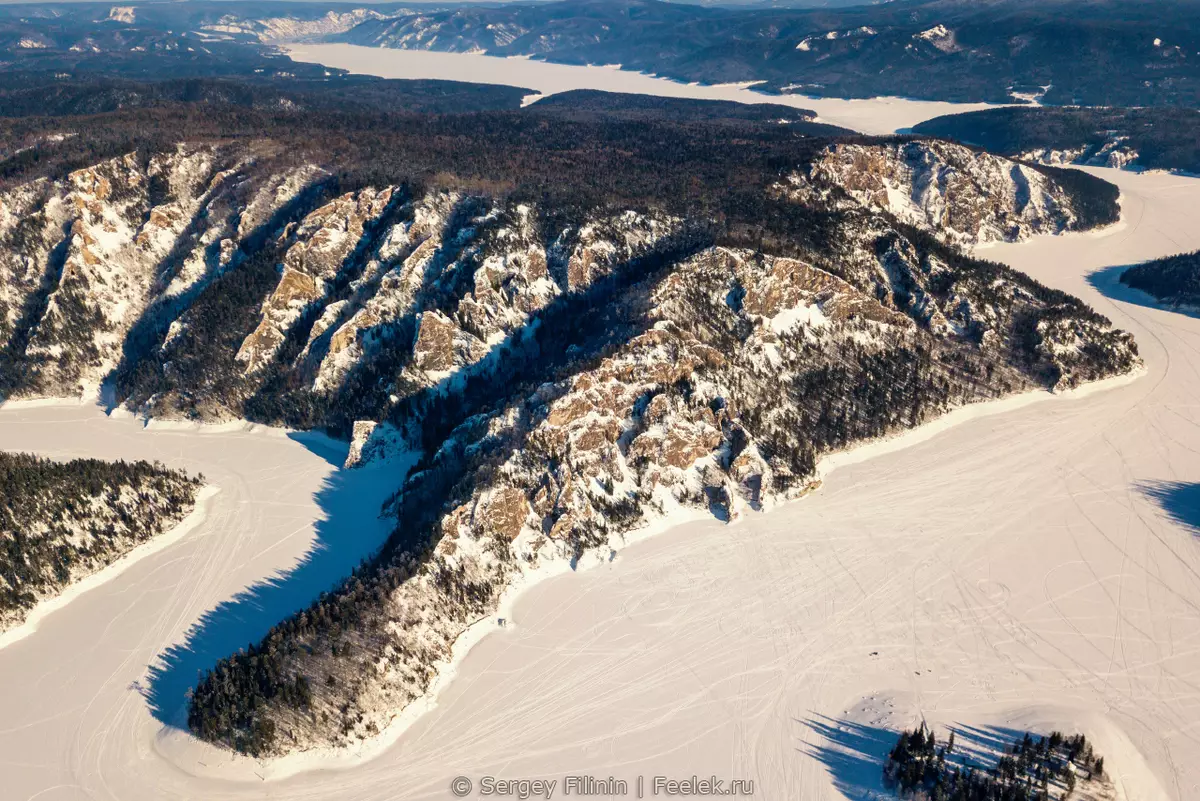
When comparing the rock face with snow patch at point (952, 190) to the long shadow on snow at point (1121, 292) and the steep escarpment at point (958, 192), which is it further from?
the long shadow on snow at point (1121, 292)

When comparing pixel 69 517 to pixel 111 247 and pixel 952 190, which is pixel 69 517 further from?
pixel 952 190

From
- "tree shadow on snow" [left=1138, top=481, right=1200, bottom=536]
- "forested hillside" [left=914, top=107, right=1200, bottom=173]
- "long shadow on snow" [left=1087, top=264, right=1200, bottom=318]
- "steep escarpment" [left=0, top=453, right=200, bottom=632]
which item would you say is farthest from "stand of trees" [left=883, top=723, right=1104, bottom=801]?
"forested hillside" [left=914, top=107, right=1200, bottom=173]

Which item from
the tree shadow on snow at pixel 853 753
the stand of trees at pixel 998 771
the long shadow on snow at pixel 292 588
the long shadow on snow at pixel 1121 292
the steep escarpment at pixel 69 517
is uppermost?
the long shadow on snow at pixel 1121 292

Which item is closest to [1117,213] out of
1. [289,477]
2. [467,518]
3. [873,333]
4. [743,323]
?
[873,333]

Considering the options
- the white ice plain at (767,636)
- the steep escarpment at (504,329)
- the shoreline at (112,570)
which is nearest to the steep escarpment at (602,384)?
the steep escarpment at (504,329)

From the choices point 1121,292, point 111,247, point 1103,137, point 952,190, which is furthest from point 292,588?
point 1103,137
